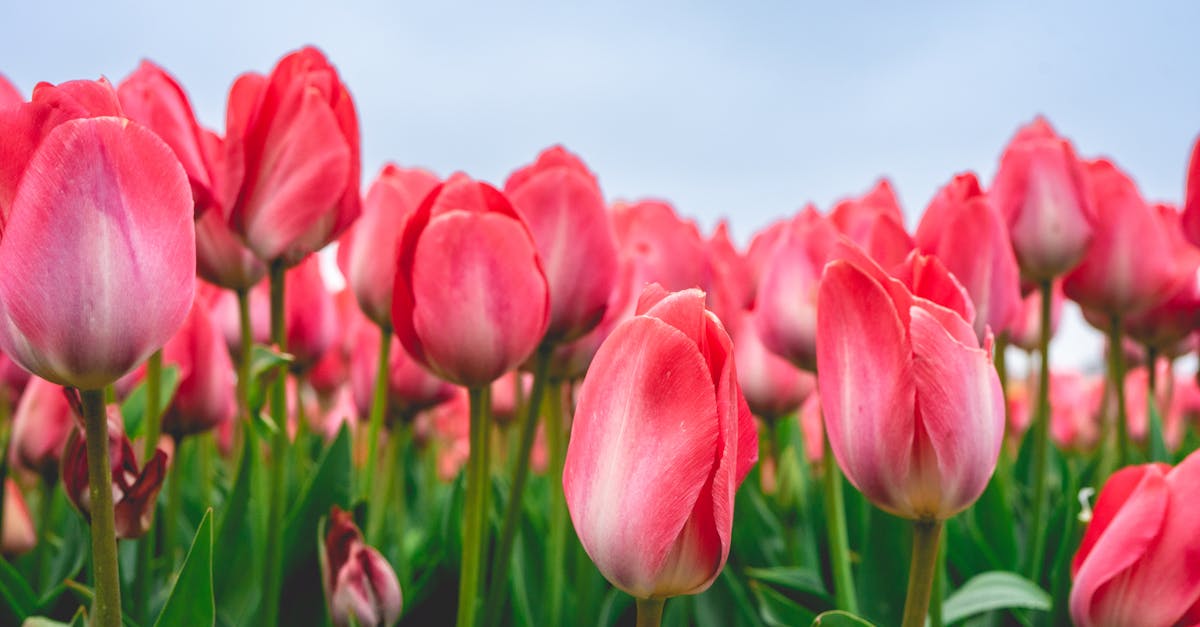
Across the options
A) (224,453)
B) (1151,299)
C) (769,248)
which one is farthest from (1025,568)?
(224,453)

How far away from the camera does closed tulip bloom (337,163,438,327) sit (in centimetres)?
104

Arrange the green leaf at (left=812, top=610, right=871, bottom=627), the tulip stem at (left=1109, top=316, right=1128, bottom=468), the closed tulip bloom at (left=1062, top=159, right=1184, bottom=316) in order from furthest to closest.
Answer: the tulip stem at (left=1109, top=316, right=1128, bottom=468) → the closed tulip bloom at (left=1062, top=159, right=1184, bottom=316) → the green leaf at (left=812, top=610, right=871, bottom=627)

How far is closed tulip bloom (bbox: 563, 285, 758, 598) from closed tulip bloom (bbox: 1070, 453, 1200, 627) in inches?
13.7

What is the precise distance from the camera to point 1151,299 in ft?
4.22

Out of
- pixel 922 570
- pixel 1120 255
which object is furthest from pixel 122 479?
pixel 1120 255

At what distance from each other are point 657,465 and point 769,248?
0.81 m

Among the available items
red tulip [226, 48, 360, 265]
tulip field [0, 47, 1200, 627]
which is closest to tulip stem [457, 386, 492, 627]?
tulip field [0, 47, 1200, 627]

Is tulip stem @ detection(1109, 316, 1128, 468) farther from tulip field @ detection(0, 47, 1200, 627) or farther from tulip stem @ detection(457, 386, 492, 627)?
tulip stem @ detection(457, 386, 492, 627)

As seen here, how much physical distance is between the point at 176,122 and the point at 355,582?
41 centimetres

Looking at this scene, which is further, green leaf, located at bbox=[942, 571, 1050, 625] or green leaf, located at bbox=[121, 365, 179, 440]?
green leaf, located at bbox=[121, 365, 179, 440]

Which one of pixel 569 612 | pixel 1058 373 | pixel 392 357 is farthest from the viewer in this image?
pixel 1058 373

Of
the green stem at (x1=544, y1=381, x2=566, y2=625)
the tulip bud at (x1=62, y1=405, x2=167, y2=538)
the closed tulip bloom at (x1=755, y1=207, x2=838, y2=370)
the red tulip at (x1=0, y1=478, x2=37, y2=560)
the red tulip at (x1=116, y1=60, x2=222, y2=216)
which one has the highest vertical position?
the red tulip at (x1=116, y1=60, x2=222, y2=216)

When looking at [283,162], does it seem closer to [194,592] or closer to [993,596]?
[194,592]

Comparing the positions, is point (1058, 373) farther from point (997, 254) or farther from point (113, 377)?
point (113, 377)
